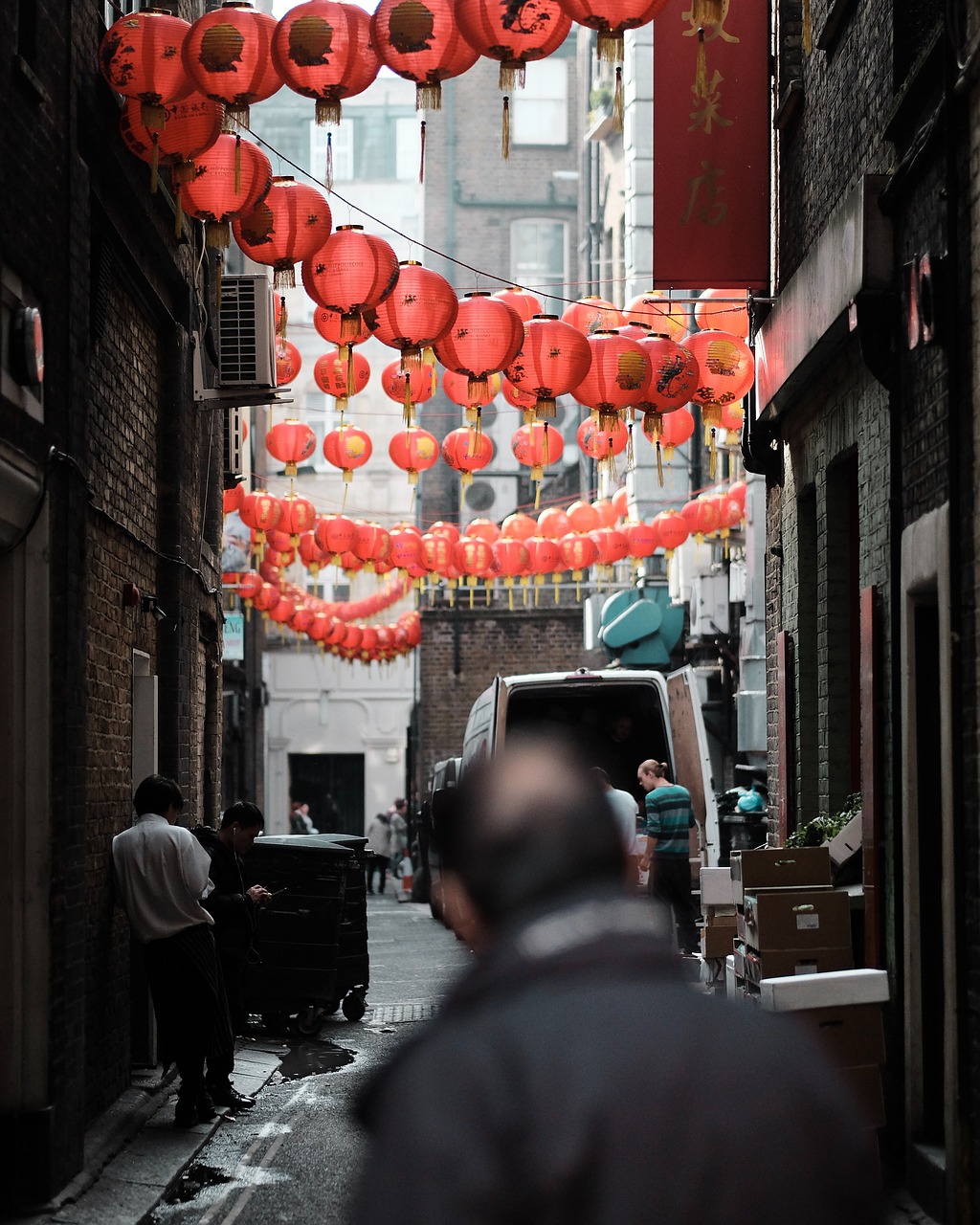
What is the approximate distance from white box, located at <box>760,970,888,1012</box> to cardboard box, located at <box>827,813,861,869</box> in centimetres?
193

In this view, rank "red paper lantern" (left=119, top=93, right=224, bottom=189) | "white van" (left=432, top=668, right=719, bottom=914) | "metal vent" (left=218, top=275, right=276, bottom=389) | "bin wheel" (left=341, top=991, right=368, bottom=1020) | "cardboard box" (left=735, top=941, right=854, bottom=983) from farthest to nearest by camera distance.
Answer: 1. "white van" (left=432, top=668, right=719, bottom=914)
2. "bin wheel" (left=341, top=991, right=368, bottom=1020)
3. "metal vent" (left=218, top=275, right=276, bottom=389)
4. "red paper lantern" (left=119, top=93, right=224, bottom=189)
5. "cardboard box" (left=735, top=941, right=854, bottom=983)

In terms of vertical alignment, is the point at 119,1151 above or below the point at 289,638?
below

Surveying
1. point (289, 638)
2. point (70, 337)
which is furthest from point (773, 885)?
point (289, 638)

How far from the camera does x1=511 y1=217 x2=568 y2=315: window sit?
47.7m

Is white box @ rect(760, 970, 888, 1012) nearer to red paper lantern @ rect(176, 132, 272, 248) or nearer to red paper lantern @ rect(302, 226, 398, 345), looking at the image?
red paper lantern @ rect(176, 132, 272, 248)

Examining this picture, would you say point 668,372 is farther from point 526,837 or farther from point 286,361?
point 526,837

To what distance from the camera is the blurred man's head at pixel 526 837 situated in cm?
232

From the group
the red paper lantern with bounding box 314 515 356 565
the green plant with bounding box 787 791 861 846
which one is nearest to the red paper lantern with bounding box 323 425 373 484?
the red paper lantern with bounding box 314 515 356 565

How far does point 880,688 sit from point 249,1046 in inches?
244

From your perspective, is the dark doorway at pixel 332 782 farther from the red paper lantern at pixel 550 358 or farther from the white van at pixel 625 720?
the red paper lantern at pixel 550 358

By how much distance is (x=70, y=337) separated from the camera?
8500 mm

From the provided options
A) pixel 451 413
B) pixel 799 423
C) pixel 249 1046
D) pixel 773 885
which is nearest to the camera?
→ pixel 773 885

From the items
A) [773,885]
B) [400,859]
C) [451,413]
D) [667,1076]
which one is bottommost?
[400,859]

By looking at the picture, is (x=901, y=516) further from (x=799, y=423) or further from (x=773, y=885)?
(x=799, y=423)
